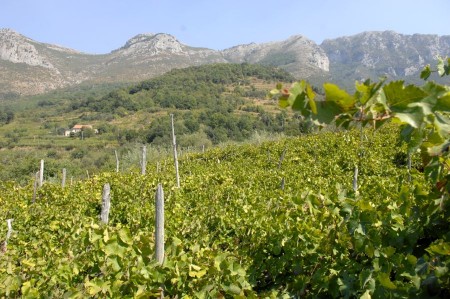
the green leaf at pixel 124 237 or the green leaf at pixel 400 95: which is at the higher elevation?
the green leaf at pixel 400 95

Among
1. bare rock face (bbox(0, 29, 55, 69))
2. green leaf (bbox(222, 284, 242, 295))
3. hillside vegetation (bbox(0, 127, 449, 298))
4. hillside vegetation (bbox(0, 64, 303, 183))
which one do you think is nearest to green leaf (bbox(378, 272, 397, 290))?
hillside vegetation (bbox(0, 127, 449, 298))

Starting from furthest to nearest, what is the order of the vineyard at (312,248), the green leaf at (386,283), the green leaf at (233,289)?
the green leaf at (233,289)
the green leaf at (386,283)
the vineyard at (312,248)

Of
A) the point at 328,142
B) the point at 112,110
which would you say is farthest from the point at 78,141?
the point at 328,142

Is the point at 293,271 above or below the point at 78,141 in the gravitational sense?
above

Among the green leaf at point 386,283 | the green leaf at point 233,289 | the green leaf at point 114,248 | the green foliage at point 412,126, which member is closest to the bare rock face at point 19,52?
the green leaf at point 114,248

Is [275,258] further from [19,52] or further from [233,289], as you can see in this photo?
[19,52]

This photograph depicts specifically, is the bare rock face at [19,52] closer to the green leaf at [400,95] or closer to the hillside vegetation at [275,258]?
the hillside vegetation at [275,258]

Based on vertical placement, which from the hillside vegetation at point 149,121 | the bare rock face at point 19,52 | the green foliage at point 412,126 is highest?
the bare rock face at point 19,52

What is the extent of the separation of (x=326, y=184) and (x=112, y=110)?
86975 mm

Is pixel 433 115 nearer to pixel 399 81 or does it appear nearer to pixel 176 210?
pixel 399 81

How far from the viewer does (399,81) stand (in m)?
0.88

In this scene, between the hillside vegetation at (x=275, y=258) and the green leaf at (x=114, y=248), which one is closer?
the hillside vegetation at (x=275, y=258)

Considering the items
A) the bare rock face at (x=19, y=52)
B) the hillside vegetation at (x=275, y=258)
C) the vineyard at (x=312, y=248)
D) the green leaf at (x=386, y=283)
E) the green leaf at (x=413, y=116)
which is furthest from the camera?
the bare rock face at (x=19, y=52)

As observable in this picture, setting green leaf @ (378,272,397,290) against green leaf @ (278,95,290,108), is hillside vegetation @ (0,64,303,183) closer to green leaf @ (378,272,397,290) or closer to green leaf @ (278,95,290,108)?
green leaf @ (378,272,397,290)
